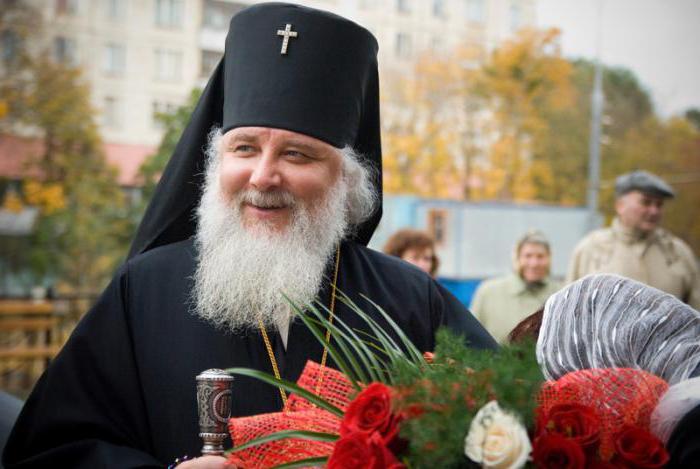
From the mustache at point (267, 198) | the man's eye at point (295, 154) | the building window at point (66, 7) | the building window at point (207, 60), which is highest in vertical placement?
the building window at point (66, 7)

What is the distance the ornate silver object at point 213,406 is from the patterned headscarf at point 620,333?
2.53ft

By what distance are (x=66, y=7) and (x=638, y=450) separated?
13063 mm

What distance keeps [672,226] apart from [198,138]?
2505 centimetres

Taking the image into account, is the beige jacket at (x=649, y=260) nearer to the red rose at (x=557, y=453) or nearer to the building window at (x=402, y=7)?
the red rose at (x=557, y=453)

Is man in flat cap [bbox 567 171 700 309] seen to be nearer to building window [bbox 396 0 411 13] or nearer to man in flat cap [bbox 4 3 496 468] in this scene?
man in flat cap [bbox 4 3 496 468]

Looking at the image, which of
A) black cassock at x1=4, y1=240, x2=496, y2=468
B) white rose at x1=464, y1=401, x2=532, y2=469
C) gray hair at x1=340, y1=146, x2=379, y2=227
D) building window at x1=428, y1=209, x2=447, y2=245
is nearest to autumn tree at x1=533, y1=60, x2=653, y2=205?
building window at x1=428, y1=209, x2=447, y2=245

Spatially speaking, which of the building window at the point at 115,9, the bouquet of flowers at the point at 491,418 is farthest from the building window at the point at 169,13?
the bouquet of flowers at the point at 491,418

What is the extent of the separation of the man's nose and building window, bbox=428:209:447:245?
16846 millimetres

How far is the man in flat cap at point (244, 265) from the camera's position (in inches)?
108

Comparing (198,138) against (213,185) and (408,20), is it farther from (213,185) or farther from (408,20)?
(408,20)

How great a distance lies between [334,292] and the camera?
3.13 m

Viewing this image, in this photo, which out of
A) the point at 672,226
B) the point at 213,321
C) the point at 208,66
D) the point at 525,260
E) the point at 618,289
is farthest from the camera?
the point at 672,226

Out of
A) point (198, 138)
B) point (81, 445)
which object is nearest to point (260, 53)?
point (198, 138)

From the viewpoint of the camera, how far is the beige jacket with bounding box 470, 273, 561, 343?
275 inches
